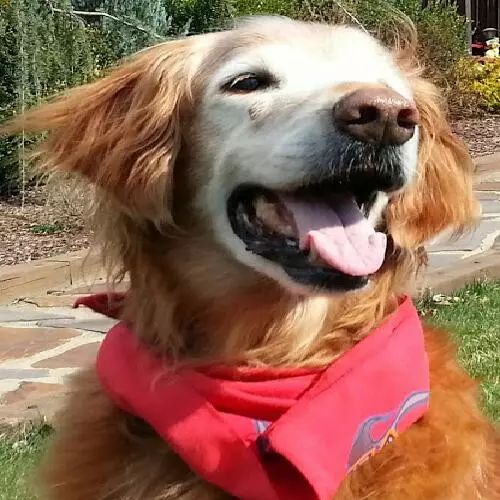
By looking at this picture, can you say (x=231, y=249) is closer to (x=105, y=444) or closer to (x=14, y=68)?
(x=105, y=444)

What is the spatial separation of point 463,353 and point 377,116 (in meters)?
3.14

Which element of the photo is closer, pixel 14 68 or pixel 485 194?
pixel 14 68

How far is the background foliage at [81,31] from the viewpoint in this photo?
8742mm

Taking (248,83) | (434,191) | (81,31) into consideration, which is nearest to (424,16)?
(81,31)

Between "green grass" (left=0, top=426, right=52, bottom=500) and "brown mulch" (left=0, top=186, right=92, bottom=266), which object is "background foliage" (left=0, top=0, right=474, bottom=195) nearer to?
"brown mulch" (left=0, top=186, right=92, bottom=266)

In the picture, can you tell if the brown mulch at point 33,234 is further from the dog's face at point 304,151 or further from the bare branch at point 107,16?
the dog's face at point 304,151

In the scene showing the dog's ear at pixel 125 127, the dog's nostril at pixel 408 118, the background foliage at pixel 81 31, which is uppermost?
the dog's nostril at pixel 408 118

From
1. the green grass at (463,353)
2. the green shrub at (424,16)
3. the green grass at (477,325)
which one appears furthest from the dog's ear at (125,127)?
the green shrub at (424,16)

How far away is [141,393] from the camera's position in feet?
9.52

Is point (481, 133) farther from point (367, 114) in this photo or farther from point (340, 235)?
point (367, 114)

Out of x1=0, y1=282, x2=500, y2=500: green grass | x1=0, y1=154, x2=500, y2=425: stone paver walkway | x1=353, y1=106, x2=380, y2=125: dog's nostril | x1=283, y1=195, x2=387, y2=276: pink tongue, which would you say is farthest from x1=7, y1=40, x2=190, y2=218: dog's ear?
x1=0, y1=154, x2=500, y2=425: stone paver walkway

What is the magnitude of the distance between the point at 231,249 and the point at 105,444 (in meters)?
0.71

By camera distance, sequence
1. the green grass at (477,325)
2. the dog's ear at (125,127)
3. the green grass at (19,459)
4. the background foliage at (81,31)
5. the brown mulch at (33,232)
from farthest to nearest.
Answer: the background foliage at (81,31), the brown mulch at (33,232), the green grass at (477,325), the green grass at (19,459), the dog's ear at (125,127)

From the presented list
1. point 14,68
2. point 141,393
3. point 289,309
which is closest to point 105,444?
point 141,393
